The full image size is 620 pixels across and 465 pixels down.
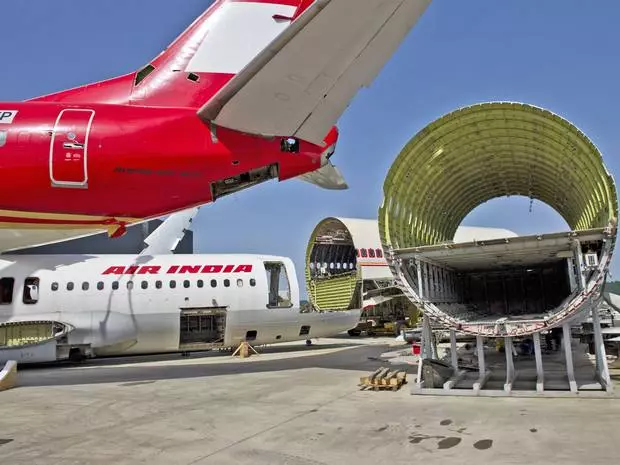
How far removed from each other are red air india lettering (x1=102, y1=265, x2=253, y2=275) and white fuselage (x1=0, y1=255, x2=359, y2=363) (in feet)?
0.12

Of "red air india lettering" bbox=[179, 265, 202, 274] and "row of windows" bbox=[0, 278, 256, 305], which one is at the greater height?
"red air india lettering" bbox=[179, 265, 202, 274]

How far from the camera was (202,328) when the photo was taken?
20844 mm

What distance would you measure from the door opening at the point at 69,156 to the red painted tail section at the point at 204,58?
138cm

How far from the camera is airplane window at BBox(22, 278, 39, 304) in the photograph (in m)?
18.2

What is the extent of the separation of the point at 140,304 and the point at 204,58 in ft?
36.3

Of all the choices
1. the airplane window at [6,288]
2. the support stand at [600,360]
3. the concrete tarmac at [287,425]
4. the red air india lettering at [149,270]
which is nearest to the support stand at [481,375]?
the concrete tarmac at [287,425]

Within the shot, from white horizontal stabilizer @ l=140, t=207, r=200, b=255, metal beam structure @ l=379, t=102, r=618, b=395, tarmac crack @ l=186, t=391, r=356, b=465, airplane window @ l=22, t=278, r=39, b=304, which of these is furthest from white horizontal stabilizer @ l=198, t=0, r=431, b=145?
white horizontal stabilizer @ l=140, t=207, r=200, b=255

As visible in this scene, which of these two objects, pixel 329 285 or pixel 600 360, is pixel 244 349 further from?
pixel 600 360

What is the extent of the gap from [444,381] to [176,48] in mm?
9417

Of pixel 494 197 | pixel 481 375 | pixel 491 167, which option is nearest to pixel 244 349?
pixel 494 197

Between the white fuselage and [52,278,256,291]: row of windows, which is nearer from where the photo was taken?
the white fuselage

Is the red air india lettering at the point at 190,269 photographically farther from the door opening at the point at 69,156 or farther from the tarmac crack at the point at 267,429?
the tarmac crack at the point at 267,429

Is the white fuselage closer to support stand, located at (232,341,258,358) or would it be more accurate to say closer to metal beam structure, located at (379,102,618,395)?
support stand, located at (232,341,258,358)

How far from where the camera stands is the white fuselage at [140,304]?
18141 mm
